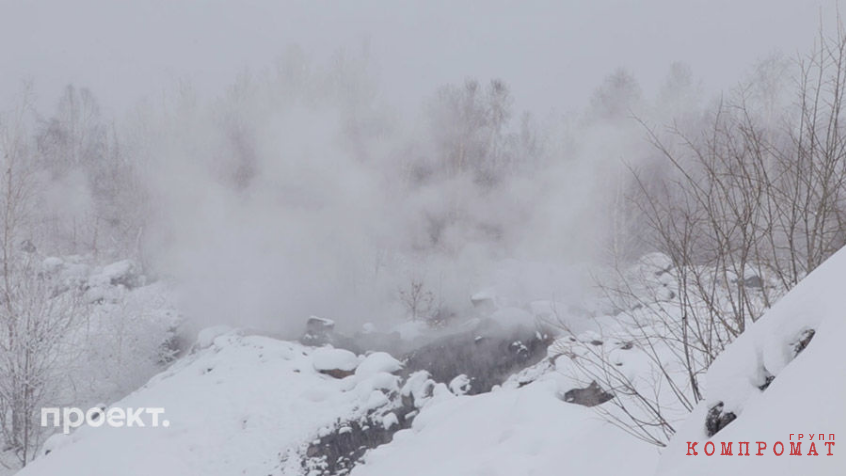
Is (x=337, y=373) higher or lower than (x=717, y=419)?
lower

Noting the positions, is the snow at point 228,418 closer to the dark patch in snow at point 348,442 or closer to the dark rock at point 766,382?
the dark patch in snow at point 348,442

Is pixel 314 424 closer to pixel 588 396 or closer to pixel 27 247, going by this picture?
pixel 588 396

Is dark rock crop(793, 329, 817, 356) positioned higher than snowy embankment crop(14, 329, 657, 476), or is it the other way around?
dark rock crop(793, 329, 817, 356)

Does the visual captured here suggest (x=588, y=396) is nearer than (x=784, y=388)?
No

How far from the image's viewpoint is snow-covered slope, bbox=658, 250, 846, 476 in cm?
112

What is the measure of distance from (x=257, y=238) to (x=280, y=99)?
5259mm

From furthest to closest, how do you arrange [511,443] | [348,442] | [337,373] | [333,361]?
[333,361] → [337,373] → [348,442] → [511,443]

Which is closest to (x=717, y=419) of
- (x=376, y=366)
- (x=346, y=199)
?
(x=376, y=366)

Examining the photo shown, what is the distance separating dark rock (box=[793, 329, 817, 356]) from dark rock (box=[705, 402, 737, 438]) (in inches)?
11.2

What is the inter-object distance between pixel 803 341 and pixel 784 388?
0.24 m

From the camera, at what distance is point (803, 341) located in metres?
1.47

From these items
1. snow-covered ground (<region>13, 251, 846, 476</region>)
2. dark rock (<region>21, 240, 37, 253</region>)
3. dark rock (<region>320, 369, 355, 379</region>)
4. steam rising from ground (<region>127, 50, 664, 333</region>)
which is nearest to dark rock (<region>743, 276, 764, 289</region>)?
snow-covered ground (<region>13, 251, 846, 476</region>)

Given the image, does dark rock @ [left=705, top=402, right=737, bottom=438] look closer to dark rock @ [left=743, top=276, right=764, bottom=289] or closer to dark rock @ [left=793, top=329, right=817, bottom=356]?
dark rock @ [left=793, top=329, right=817, bottom=356]

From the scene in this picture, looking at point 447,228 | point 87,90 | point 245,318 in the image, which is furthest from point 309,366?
point 87,90
